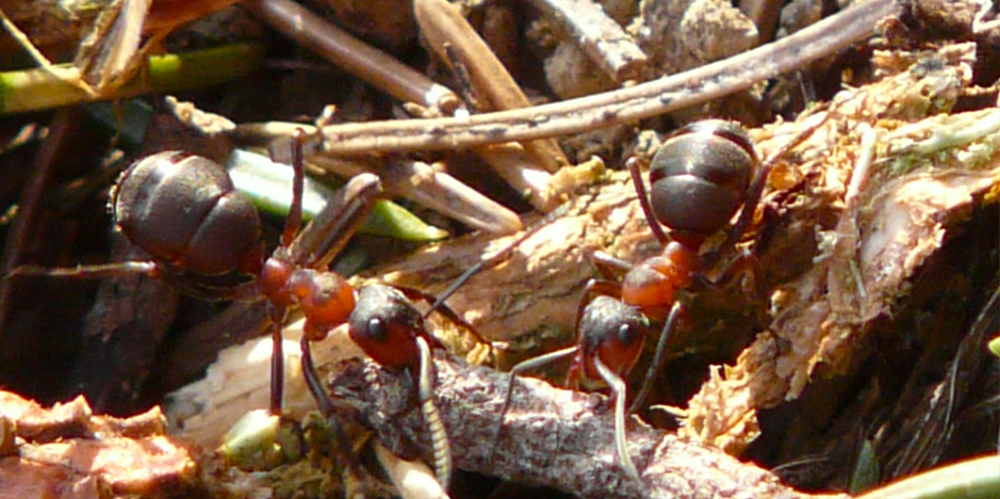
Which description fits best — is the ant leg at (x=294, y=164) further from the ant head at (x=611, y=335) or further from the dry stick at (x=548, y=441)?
the ant head at (x=611, y=335)

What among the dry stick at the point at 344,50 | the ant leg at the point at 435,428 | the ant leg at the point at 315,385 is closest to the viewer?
the ant leg at the point at 435,428

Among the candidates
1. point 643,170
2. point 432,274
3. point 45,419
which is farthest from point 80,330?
point 643,170

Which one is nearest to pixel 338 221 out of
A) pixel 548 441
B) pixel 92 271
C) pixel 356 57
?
pixel 356 57

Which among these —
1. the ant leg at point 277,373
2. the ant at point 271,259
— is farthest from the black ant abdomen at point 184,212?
the ant leg at point 277,373

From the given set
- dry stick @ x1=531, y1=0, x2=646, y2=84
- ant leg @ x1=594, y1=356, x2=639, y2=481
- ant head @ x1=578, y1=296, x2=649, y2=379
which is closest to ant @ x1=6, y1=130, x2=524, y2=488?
ant head @ x1=578, y1=296, x2=649, y2=379

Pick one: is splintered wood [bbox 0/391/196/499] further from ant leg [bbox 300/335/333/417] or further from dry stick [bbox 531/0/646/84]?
dry stick [bbox 531/0/646/84]
